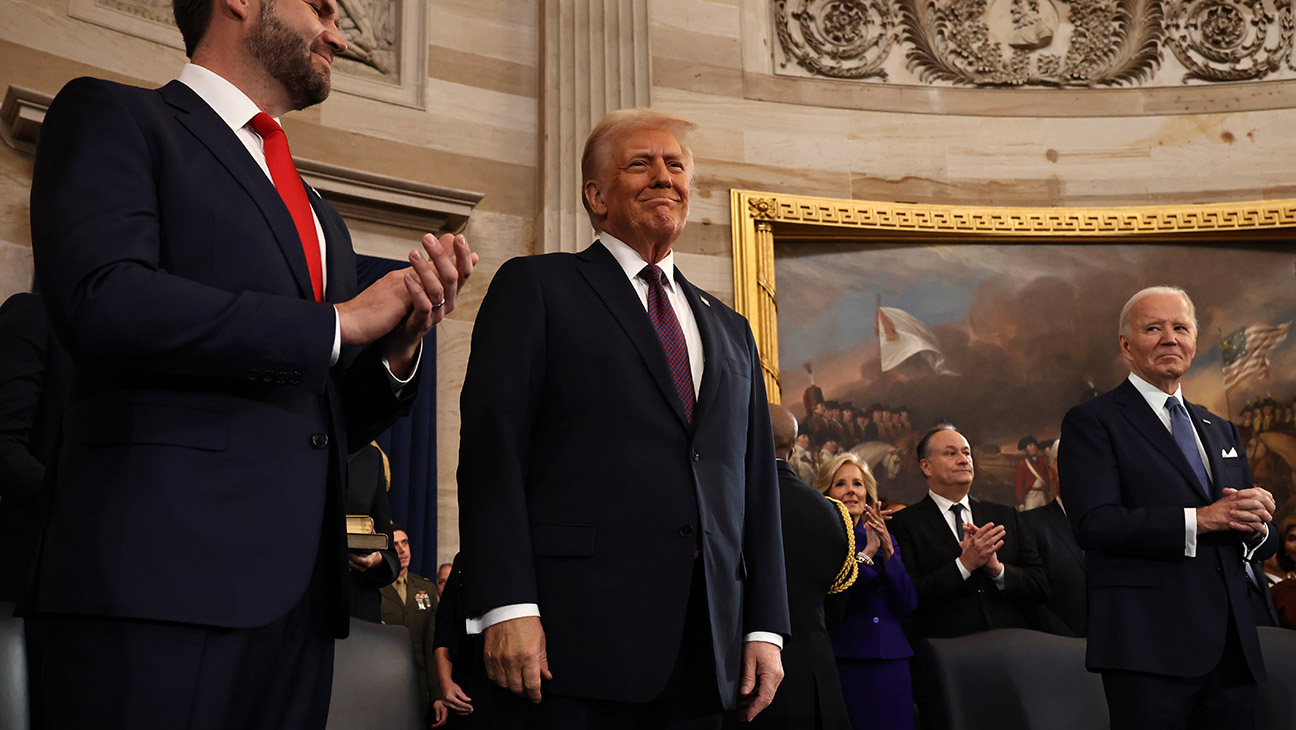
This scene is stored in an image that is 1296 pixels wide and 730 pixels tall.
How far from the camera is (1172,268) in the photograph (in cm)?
866

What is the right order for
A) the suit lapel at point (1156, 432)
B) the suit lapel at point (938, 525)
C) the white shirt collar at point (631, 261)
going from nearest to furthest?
the white shirt collar at point (631, 261), the suit lapel at point (1156, 432), the suit lapel at point (938, 525)

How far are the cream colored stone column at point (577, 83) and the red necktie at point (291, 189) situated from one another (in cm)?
536

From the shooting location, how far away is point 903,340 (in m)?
8.38

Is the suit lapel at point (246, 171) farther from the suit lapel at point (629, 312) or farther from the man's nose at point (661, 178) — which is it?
the man's nose at point (661, 178)

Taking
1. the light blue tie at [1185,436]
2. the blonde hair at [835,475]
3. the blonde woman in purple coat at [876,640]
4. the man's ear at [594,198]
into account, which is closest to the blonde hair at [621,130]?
the man's ear at [594,198]

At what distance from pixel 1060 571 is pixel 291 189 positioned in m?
5.10

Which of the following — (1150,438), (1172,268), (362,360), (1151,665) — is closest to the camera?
(362,360)

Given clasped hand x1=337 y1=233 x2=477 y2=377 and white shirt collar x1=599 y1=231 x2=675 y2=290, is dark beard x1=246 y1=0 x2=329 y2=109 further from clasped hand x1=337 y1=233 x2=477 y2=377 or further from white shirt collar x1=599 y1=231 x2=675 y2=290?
white shirt collar x1=599 y1=231 x2=675 y2=290

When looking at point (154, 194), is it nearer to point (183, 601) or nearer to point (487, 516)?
point (183, 601)

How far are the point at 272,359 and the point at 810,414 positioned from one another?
261 inches

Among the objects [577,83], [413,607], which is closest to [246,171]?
[413,607]

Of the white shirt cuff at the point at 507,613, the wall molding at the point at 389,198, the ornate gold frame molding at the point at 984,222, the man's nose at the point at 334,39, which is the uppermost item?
the ornate gold frame molding at the point at 984,222

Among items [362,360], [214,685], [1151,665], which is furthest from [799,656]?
[214,685]

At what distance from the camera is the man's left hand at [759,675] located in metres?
2.46
